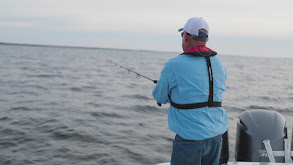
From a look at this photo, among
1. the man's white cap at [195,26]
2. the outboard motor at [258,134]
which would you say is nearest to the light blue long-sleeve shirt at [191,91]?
the man's white cap at [195,26]

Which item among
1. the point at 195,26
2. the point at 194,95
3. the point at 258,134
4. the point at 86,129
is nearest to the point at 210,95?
the point at 194,95

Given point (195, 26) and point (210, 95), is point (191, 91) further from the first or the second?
point (195, 26)

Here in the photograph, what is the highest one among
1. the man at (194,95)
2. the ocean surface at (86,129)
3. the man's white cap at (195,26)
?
the man's white cap at (195,26)

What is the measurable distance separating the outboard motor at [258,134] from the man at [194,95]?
4.53 ft

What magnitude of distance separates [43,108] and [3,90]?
15.2ft

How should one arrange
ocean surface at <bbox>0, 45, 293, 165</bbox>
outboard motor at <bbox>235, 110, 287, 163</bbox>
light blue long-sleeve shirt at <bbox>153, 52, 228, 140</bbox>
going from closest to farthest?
light blue long-sleeve shirt at <bbox>153, 52, 228, 140</bbox>, outboard motor at <bbox>235, 110, 287, 163</bbox>, ocean surface at <bbox>0, 45, 293, 165</bbox>

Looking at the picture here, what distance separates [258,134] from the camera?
11.6 ft

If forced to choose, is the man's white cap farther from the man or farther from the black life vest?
the black life vest

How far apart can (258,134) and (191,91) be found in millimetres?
1750

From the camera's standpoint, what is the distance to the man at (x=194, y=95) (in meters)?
2.22

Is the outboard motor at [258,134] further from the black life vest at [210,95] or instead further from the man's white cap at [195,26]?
the man's white cap at [195,26]

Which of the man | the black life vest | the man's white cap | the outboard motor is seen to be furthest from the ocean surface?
the man's white cap

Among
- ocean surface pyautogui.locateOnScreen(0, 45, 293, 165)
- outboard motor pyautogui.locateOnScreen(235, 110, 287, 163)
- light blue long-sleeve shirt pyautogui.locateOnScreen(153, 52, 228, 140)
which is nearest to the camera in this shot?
light blue long-sleeve shirt pyautogui.locateOnScreen(153, 52, 228, 140)

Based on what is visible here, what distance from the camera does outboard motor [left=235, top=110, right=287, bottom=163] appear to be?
3500 mm
